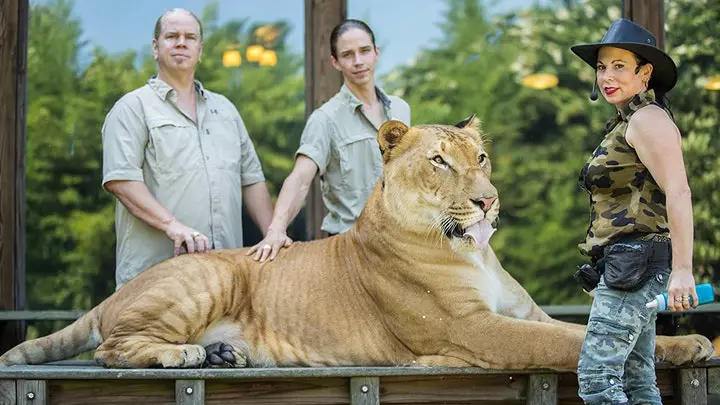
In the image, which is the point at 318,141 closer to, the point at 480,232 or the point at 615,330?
the point at 480,232

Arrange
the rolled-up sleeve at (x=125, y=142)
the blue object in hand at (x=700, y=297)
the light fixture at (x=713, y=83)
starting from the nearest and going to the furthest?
the blue object in hand at (x=700, y=297) → the rolled-up sleeve at (x=125, y=142) → the light fixture at (x=713, y=83)

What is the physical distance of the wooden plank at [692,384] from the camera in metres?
4.40

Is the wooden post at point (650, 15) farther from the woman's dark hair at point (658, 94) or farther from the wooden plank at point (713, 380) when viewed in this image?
the wooden plank at point (713, 380)

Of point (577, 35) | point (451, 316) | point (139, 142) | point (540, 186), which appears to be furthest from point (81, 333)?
point (577, 35)

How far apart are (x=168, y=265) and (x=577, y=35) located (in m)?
4.07

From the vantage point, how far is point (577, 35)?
7742 mm

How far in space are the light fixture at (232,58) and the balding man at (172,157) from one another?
193 centimetres

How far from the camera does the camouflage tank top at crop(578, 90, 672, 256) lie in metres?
3.93

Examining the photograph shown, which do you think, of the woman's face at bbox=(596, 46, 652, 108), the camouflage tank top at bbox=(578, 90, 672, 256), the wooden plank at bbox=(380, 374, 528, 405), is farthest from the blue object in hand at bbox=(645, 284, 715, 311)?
the wooden plank at bbox=(380, 374, 528, 405)

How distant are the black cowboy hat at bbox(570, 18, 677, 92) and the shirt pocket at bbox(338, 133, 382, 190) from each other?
1613 mm

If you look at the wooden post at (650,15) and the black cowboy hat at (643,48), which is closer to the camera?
the black cowboy hat at (643,48)

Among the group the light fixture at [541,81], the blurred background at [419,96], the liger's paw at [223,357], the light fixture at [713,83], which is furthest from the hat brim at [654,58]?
the light fixture at [713,83]

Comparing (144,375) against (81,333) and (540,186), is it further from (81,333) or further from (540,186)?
(540,186)

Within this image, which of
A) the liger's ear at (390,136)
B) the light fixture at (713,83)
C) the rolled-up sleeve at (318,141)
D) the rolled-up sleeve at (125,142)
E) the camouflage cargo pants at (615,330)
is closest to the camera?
the camouflage cargo pants at (615,330)
